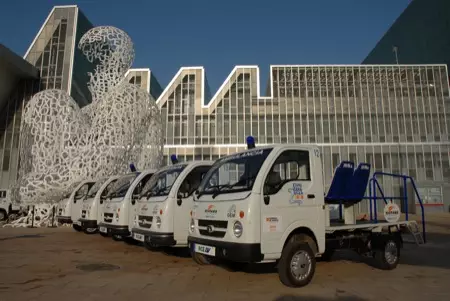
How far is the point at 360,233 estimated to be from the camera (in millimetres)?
7176

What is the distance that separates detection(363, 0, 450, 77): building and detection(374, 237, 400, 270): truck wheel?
133ft

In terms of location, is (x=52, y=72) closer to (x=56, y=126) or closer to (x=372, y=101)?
(x=56, y=126)

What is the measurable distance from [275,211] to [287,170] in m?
0.80

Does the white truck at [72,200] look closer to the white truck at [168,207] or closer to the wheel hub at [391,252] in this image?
the white truck at [168,207]

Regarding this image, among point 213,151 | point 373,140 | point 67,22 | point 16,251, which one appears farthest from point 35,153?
point 373,140

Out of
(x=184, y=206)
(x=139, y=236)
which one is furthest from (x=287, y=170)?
(x=139, y=236)

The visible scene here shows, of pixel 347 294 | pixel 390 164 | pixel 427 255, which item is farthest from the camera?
pixel 390 164

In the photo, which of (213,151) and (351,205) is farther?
(213,151)

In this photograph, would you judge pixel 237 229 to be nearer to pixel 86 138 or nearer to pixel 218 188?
pixel 218 188

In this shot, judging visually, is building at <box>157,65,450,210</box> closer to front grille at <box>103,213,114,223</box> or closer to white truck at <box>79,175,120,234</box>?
white truck at <box>79,175,120,234</box>

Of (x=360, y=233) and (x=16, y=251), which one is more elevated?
(x=360, y=233)

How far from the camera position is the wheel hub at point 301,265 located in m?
5.70

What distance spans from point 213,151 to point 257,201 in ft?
103

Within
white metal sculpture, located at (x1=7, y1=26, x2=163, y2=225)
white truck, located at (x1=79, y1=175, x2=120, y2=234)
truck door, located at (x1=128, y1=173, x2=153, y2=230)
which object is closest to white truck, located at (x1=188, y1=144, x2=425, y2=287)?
truck door, located at (x1=128, y1=173, x2=153, y2=230)
